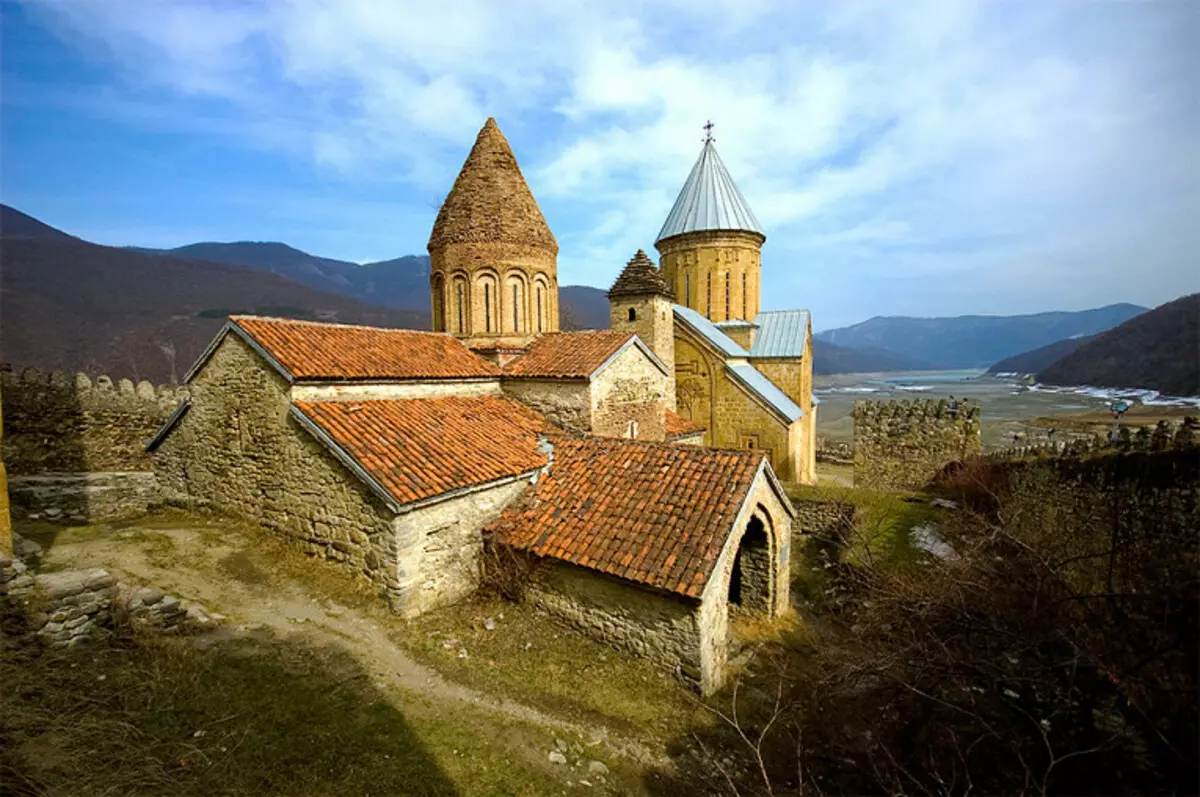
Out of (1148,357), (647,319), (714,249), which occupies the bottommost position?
(1148,357)

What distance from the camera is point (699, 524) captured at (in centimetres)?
632

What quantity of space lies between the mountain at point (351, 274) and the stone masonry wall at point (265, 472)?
273 ft

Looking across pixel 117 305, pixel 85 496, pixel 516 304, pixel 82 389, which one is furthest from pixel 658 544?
pixel 117 305

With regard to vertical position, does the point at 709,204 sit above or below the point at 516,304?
above

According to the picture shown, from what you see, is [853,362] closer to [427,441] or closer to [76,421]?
[427,441]

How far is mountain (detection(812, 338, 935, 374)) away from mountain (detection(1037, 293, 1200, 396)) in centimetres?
5203

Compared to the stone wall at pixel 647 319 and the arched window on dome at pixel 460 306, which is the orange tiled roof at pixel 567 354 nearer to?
the arched window on dome at pixel 460 306

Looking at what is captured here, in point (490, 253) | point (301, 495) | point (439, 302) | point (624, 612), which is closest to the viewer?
point (624, 612)

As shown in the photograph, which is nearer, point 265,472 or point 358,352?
point 265,472

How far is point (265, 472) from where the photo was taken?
7945 millimetres

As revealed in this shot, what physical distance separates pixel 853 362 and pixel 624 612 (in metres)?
150

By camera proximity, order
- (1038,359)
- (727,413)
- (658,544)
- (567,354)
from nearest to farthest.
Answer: (658,544) < (567,354) < (727,413) < (1038,359)

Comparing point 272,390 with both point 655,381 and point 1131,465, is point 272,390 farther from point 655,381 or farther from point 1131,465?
point 1131,465

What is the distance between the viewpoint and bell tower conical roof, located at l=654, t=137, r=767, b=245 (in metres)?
18.0
